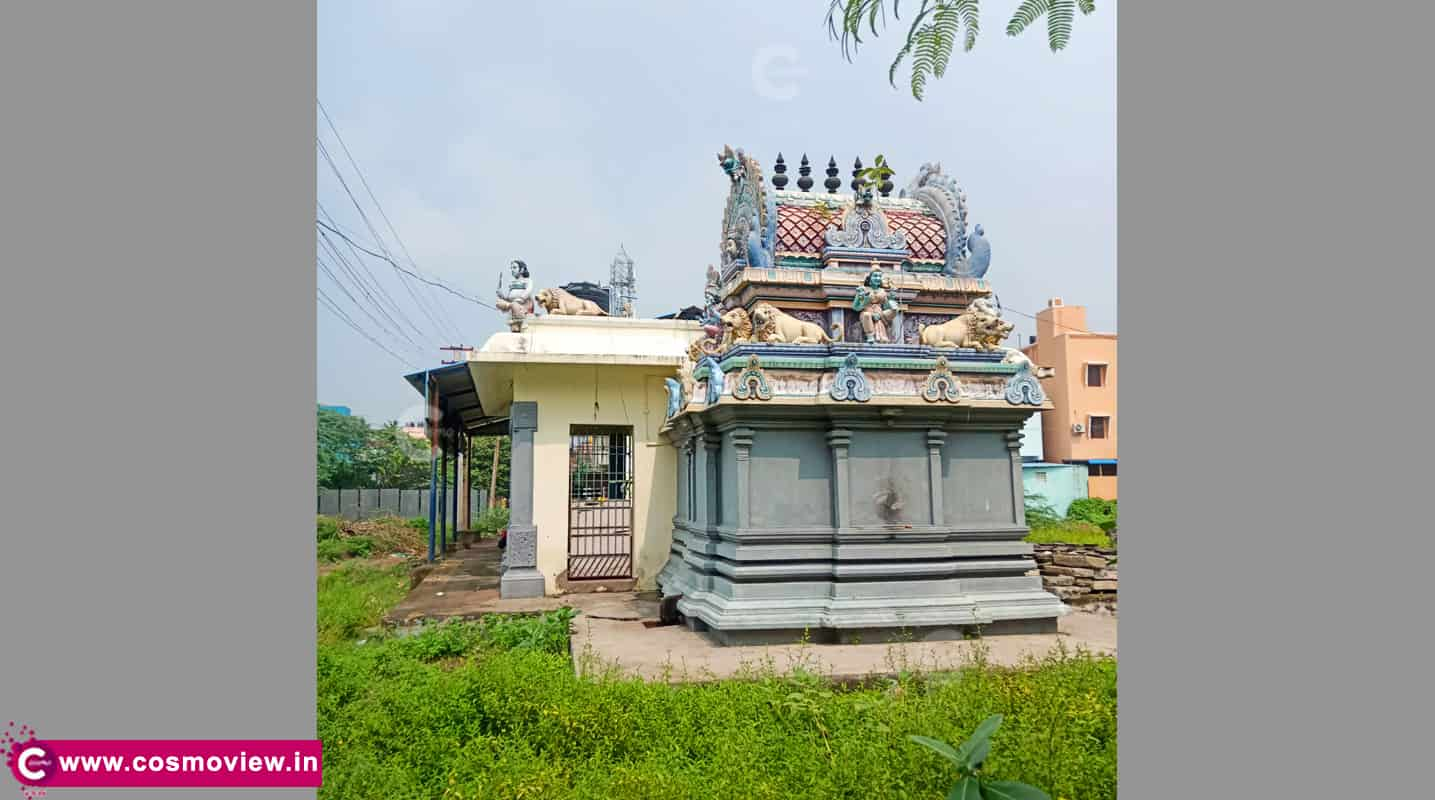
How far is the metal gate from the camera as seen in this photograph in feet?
44.0

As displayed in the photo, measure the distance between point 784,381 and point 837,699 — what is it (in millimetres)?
4010

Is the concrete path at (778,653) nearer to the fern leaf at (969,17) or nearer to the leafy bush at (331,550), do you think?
the fern leaf at (969,17)

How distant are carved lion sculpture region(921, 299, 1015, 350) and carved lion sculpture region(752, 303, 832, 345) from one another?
1449mm

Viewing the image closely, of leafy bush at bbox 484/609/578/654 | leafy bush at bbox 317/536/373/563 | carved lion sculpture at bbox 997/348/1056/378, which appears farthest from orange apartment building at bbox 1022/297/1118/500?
leafy bush at bbox 317/536/373/563

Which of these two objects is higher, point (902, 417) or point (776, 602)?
point (902, 417)

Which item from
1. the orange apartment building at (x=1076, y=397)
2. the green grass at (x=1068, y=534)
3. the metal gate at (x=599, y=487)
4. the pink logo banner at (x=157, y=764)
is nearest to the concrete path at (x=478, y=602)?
the metal gate at (x=599, y=487)

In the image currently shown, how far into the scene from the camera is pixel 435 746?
16.8ft

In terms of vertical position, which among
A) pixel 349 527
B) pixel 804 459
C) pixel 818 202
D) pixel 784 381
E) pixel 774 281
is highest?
pixel 818 202

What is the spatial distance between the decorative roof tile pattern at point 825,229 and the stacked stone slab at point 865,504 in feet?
7.14

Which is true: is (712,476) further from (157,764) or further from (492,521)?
(492,521)

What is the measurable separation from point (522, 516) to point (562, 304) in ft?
13.0

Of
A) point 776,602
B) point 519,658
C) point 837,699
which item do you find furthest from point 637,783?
point 776,602

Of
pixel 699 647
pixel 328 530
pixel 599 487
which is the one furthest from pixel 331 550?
pixel 699 647

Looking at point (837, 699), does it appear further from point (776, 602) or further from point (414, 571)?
point (414, 571)
